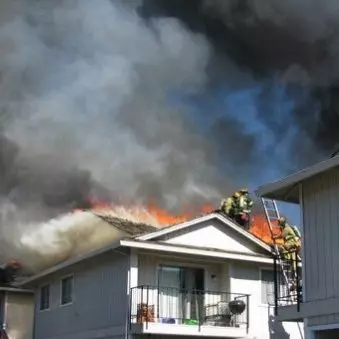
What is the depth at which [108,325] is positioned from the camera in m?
23.0

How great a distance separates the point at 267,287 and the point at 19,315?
1320 centimetres

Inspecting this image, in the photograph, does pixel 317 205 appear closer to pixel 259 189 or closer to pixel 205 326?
pixel 259 189

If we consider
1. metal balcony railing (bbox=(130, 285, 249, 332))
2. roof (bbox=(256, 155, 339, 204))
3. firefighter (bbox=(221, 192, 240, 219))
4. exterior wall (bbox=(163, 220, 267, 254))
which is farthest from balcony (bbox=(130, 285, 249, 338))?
roof (bbox=(256, 155, 339, 204))

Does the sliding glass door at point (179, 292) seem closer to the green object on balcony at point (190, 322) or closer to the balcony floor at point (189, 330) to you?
the green object on balcony at point (190, 322)

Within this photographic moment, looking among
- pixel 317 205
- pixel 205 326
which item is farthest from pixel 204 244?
pixel 317 205

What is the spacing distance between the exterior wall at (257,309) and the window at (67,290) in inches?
237

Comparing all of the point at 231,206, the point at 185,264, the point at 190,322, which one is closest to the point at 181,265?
the point at 185,264

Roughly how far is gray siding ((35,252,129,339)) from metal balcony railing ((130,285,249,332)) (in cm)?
56

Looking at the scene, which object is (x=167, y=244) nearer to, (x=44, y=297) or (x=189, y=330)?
(x=189, y=330)

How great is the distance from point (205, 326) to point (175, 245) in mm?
2658

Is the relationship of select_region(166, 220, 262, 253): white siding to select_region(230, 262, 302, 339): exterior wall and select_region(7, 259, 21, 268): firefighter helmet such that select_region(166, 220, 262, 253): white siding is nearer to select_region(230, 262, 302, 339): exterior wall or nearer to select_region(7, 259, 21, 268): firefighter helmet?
select_region(230, 262, 302, 339): exterior wall

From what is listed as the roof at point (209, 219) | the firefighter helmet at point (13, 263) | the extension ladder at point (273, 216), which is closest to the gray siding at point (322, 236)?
the extension ladder at point (273, 216)

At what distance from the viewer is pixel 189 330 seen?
22.1 metres

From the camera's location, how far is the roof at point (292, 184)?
14.2 m
